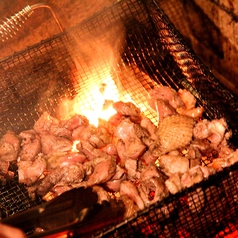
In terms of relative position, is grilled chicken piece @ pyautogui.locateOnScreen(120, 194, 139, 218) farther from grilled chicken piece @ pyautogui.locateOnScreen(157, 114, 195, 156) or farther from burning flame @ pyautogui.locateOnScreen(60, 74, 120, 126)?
burning flame @ pyautogui.locateOnScreen(60, 74, 120, 126)

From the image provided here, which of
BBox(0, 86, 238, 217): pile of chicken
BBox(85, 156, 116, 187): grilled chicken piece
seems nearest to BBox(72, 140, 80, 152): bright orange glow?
BBox(0, 86, 238, 217): pile of chicken

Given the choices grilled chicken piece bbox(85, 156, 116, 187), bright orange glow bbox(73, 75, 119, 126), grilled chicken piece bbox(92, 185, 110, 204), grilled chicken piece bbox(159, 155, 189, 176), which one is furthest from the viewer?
bright orange glow bbox(73, 75, 119, 126)

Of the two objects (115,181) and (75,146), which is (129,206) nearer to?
(115,181)

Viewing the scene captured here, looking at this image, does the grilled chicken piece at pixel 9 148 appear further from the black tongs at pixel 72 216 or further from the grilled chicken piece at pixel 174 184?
the grilled chicken piece at pixel 174 184

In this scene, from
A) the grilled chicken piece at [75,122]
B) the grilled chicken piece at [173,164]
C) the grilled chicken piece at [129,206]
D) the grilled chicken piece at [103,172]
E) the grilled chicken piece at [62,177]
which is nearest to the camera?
the grilled chicken piece at [129,206]

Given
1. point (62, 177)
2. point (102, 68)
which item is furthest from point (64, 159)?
point (102, 68)

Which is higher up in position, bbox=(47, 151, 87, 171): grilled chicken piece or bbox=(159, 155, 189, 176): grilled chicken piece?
bbox=(47, 151, 87, 171): grilled chicken piece

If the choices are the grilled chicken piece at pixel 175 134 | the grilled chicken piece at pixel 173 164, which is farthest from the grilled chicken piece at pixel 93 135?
the grilled chicken piece at pixel 173 164

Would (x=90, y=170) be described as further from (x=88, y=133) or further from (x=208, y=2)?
(x=208, y=2)

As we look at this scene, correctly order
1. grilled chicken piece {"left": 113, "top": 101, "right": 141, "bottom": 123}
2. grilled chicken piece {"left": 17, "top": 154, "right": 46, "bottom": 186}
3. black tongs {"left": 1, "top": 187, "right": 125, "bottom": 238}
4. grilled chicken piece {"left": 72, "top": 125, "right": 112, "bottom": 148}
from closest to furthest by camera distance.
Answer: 1. black tongs {"left": 1, "top": 187, "right": 125, "bottom": 238}
2. grilled chicken piece {"left": 17, "top": 154, "right": 46, "bottom": 186}
3. grilled chicken piece {"left": 72, "top": 125, "right": 112, "bottom": 148}
4. grilled chicken piece {"left": 113, "top": 101, "right": 141, "bottom": 123}
